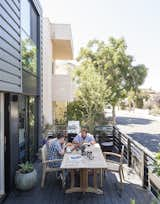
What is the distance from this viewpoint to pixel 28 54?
6.27 meters

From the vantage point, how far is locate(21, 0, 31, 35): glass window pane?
5582 millimetres

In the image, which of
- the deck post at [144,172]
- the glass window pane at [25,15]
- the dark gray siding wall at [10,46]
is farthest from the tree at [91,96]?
the dark gray siding wall at [10,46]

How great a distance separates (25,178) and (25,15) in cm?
409

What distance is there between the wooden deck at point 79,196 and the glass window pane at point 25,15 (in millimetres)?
3961

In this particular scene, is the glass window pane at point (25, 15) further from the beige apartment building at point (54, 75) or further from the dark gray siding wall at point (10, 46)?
the beige apartment building at point (54, 75)

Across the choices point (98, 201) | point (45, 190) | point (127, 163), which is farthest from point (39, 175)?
point (127, 163)

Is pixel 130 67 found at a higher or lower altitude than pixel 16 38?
higher

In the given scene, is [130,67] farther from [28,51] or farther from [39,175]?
[39,175]

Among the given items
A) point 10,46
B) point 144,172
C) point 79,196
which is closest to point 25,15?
point 10,46

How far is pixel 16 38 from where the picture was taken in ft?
15.4

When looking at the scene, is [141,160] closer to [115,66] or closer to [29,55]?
[29,55]

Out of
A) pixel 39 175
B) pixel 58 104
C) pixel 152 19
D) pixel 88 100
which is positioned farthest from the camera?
pixel 58 104

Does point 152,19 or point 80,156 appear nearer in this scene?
point 80,156

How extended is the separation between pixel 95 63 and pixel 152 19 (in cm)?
480
